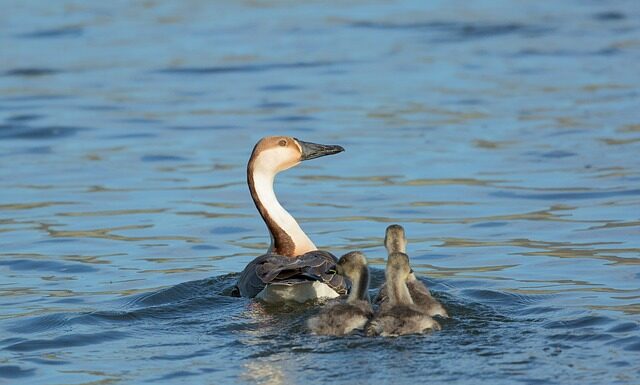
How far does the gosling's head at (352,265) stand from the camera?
33.6 ft

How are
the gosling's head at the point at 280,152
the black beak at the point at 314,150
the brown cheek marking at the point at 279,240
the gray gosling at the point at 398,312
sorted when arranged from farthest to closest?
the black beak at the point at 314,150
the gosling's head at the point at 280,152
the brown cheek marking at the point at 279,240
the gray gosling at the point at 398,312

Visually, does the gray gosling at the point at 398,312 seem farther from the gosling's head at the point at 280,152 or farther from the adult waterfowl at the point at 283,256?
the gosling's head at the point at 280,152

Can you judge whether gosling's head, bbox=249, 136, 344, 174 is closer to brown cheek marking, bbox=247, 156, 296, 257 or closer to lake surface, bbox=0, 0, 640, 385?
brown cheek marking, bbox=247, 156, 296, 257

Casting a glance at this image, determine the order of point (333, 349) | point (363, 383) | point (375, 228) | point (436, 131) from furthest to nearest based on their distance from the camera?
1. point (436, 131)
2. point (375, 228)
3. point (333, 349)
4. point (363, 383)

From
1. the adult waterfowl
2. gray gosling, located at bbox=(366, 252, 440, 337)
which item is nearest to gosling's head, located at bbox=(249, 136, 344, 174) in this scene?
the adult waterfowl

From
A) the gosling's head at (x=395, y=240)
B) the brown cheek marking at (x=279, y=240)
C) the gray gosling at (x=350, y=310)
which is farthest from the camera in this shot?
the brown cheek marking at (x=279, y=240)

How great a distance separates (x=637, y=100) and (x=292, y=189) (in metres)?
6.37

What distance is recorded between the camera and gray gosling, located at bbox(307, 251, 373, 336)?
9.71m

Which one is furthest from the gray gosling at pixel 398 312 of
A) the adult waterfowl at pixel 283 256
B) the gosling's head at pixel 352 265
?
the adult waterfowl at pixel 283 256

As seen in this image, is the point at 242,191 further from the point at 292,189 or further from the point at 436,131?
the point at 436,131

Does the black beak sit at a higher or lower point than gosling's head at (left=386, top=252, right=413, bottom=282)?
higher

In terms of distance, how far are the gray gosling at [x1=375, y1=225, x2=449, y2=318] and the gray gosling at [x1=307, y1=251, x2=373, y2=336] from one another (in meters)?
0.16

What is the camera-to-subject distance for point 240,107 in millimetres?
22406

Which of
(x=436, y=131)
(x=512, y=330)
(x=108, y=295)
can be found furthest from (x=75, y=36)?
(x=512, y=330)
